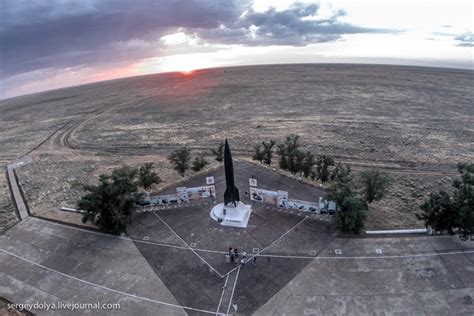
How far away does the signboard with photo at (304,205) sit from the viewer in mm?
24684

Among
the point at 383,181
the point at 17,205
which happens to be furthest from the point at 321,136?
the point at 17,205

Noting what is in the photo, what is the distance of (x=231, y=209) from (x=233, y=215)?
0.65m

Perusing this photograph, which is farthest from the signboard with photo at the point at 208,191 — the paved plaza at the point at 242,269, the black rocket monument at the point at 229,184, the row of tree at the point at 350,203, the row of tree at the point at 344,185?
the row of tree at the point at 344,185

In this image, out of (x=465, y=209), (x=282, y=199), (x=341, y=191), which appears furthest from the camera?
(x=282, y=199)

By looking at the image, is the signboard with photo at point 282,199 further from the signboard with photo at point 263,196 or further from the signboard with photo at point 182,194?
the signboard with photo at point 182,194

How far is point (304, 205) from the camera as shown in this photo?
82.1 ft

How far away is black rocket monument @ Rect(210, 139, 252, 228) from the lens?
23.7 meters

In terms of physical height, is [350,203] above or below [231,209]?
above

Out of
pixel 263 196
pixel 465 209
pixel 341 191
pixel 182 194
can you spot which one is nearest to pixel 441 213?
pixel 465 209

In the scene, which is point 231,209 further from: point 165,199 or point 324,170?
point 324,170

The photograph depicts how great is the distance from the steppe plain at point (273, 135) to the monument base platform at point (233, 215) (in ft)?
35.3

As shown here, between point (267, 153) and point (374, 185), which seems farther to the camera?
point (267, 153)

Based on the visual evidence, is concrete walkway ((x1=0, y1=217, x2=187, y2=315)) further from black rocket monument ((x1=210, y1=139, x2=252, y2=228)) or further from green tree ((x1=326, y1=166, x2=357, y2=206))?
green tree ((x1=326, y1=166, x2=357, y2=206))

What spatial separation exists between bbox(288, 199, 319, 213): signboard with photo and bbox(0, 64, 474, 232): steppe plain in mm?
4893
